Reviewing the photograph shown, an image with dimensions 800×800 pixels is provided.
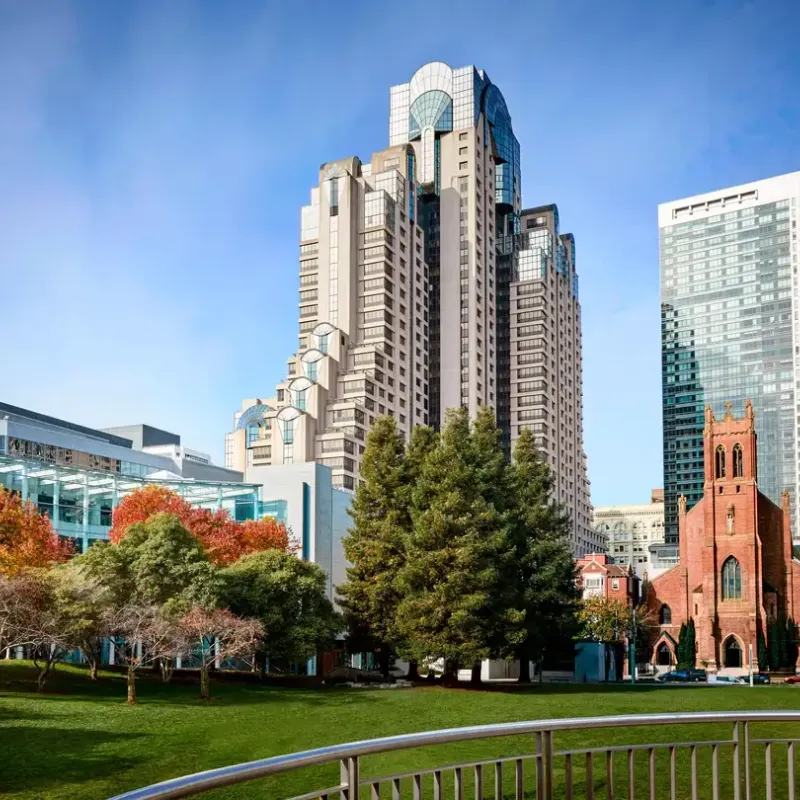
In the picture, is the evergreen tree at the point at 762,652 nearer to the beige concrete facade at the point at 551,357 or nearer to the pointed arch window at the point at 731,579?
the pointed arch window at the point at 731,579

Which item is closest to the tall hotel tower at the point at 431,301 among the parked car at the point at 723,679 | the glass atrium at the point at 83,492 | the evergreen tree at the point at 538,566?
the glass atrium at the point at 83,492

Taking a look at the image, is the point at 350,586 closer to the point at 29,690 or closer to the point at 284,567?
the point at 284,567

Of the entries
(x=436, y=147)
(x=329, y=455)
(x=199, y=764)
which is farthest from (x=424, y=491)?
(x=436, y=147)

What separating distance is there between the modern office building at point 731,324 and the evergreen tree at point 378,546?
4439 inches

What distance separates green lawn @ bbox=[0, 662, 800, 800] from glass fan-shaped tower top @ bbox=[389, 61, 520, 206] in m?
91.1

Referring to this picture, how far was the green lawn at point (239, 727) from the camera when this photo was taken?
1716 cm

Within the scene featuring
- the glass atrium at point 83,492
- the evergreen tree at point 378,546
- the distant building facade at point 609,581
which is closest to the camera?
the evergreen tree at point 378,546

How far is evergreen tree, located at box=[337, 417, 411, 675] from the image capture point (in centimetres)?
4141

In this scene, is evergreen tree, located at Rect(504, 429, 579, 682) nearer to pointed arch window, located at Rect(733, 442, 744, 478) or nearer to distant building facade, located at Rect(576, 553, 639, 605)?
distant building facade, located at Rect(576, 553, 639, 605)

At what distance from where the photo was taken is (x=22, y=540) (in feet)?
119

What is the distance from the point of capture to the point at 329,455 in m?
93.3

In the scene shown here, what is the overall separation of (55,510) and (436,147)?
81.2 metres

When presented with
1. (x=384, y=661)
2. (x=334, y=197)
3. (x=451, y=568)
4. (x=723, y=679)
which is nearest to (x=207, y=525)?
(x=384, y=661)

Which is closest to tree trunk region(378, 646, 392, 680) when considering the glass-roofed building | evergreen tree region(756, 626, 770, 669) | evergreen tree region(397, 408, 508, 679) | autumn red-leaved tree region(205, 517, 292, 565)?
evergreen tree region(397, 408, 508, 679)
